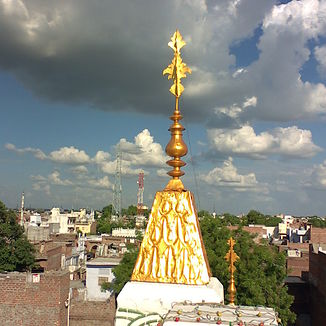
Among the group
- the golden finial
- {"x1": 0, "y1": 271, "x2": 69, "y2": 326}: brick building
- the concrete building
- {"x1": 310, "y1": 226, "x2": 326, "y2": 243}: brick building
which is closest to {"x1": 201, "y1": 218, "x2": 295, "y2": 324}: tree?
{"x1": 0, "y1": 271, "x2": 69, "y2": 326}: brick building

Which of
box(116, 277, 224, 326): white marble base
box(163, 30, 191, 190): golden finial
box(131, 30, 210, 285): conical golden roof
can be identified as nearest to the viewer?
box(116, 277, 224, 326): white marble base

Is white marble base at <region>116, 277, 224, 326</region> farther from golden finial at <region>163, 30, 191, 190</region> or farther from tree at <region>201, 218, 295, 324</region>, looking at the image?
tree at <region>201, 218, 295, 324</region>

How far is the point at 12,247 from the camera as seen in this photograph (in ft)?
99.1

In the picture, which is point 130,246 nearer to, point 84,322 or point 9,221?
point 84,322

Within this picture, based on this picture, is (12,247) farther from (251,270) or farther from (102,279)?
(251,270)

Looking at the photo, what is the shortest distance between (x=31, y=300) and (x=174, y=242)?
11628mm

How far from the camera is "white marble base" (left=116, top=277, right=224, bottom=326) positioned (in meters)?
6.33

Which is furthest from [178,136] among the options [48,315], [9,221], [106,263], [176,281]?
[9,221]

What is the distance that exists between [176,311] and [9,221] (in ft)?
93.8

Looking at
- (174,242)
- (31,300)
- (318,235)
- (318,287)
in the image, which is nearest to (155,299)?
(174,242)

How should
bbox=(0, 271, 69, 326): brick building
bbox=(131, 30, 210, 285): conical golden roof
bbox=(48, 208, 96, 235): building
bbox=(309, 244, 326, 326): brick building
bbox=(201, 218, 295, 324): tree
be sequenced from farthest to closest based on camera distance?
bbox=(48, 208, 96, 235): building, bbox=(309, 244, 326, 326): brick building, bbox=(201, 218, 295, 324): tree, bbox=(0, 271, 69, 326): brick building, bbox=(131, 30, 210, 285): conical golden roof

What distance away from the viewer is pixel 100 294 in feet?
90.7

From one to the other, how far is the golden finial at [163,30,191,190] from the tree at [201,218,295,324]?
11056 mm

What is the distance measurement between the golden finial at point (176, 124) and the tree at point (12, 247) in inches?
1014
